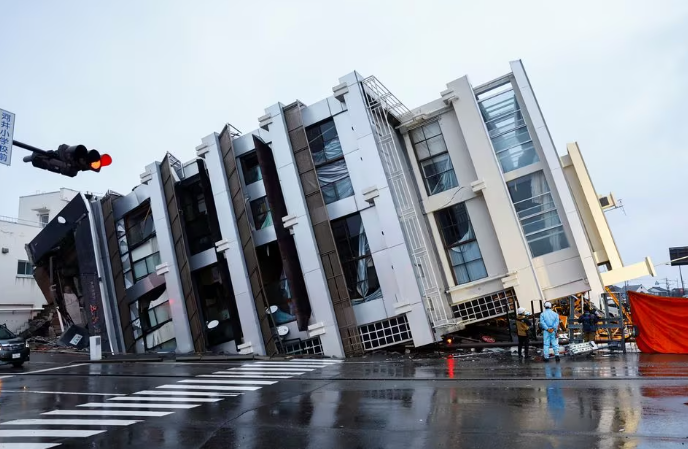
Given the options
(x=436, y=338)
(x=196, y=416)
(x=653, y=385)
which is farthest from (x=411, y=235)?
(x=196, y=416)

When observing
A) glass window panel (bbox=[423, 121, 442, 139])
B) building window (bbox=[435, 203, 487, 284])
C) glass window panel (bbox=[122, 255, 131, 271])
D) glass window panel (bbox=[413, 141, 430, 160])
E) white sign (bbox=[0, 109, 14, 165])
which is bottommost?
building window (bbox=[435, 203, 487, 284])

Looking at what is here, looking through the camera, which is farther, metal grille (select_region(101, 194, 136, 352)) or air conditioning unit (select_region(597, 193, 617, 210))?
metal grille (select_region(101, 194, 136, 352))

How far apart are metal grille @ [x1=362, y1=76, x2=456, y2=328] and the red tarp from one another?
21.0 ft

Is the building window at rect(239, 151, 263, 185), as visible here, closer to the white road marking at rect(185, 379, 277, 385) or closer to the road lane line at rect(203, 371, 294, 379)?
the road lane line at rect(203, 371, 294, 379)

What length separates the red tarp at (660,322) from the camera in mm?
14828

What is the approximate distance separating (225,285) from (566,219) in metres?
15.4

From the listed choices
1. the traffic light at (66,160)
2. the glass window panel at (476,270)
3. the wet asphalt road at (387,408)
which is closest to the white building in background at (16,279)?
the wet asphalt road at (387,408)

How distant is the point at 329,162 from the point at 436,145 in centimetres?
505

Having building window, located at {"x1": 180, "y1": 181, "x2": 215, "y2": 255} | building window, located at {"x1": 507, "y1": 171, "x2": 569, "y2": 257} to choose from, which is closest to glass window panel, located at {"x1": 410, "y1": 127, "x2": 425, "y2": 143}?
building window, located at {"x1": 507, "y1": 171, "x2": 569, "y2": 257}

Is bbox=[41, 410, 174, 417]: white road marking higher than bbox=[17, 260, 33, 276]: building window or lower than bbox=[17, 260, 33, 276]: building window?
lower

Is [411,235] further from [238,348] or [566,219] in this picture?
[238,348]

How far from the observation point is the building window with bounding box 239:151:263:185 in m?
23.2

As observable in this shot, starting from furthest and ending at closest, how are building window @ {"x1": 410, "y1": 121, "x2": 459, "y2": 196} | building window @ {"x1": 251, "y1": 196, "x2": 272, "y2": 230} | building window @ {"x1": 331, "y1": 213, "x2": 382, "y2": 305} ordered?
building window @ {"x1": 251, "y1": 196, "x2": 272, "y2": 230} < building window @ {"x1": 410, "y1": 121, "x2": 459, "y2": 196} < building window @ {"x1": 331, "y1": 213, "x2": 382, "y2": 305}

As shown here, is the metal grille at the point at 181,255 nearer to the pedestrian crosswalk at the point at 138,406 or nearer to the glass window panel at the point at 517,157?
the pedestrian crosswalk at the point at 138,406
